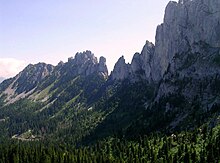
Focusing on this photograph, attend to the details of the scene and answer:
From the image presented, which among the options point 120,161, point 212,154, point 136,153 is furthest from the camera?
point 136,153

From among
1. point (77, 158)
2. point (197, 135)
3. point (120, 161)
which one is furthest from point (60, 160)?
point (197, 135)

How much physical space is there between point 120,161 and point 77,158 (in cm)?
2540

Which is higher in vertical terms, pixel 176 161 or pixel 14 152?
pixel 14 152

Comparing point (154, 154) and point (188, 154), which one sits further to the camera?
point (154, 154)

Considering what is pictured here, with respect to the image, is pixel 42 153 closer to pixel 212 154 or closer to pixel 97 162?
pixel 97 162

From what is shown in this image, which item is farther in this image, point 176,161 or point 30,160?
point 30,160

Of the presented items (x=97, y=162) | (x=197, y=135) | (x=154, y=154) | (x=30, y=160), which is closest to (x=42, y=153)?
(x=30, y=160)

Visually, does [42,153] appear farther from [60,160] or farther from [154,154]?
[154,154]

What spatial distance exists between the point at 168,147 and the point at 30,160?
257 feet

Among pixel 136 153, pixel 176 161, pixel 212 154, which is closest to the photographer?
pixel 212 154

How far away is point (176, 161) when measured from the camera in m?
166

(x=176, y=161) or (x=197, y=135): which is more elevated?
(x=197, y=135)

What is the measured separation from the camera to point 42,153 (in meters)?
194

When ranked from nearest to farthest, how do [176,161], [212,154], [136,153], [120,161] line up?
1. [212,154]
2. [176,161]
3. [120,161]
4. [136,153]
